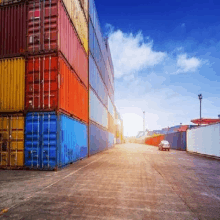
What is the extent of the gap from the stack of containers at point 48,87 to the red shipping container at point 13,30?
0.44 metres

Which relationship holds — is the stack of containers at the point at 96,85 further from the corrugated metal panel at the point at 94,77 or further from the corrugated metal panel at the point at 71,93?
the corrugated metal panel at the point at 71,93

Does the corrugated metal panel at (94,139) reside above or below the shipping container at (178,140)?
above

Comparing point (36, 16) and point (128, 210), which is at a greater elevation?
point (36, 16)

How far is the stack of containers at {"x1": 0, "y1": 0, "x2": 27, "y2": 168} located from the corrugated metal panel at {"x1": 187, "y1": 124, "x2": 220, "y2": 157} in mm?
17222

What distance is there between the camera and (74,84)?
44.2 ft

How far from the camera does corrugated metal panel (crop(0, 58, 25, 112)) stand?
1073cm

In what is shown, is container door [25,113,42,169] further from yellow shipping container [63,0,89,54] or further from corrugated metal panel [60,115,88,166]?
yellow shipping container [63,0,89,54]

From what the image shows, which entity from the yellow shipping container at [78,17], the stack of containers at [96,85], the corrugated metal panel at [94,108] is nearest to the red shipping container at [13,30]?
the yellow shipping container at [78,17]

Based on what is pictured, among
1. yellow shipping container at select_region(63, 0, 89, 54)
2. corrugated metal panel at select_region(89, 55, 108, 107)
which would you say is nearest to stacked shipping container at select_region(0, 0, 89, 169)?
yellow shipping container at select_region(63, 0, 89, 54)

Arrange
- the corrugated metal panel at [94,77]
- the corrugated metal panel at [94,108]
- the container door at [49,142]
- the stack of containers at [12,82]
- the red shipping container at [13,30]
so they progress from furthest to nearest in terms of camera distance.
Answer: the corrugated metal panel at [94,77]
the corrugated metal panel at [94,108]
the red shipping container at [13,30]
the stack of containers at [12,82]
the container door at [49,142]

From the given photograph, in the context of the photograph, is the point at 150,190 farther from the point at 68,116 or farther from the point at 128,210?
the point at 68,116

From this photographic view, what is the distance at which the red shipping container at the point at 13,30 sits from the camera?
1123 centimetres

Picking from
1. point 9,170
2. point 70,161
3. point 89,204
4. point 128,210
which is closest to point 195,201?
point 128,210

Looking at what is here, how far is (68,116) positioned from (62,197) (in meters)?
7.00
